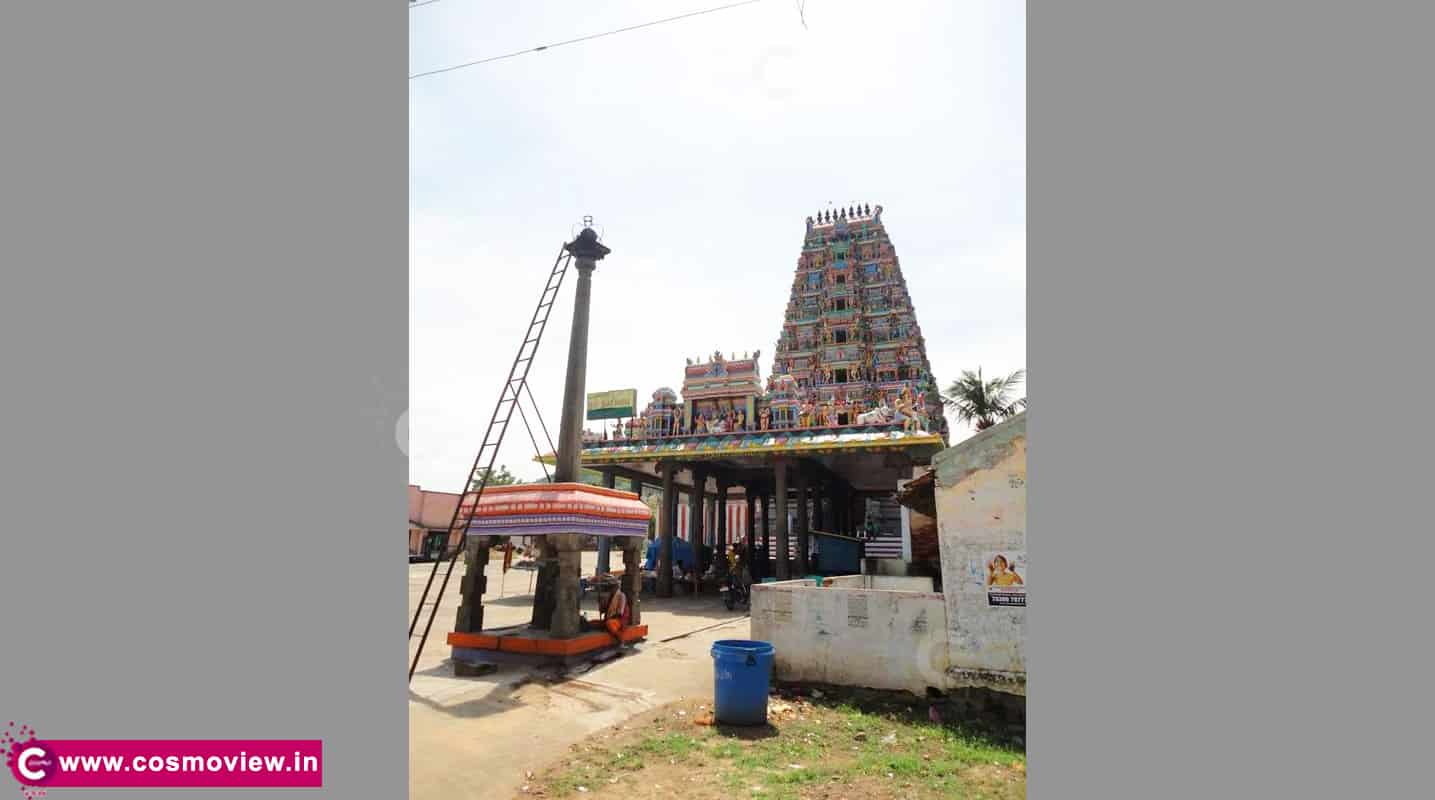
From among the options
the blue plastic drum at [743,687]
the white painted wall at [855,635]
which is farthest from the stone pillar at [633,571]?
the blue plastic drum at [743,687]

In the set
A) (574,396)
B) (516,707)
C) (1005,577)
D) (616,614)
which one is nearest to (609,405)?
(574,396)

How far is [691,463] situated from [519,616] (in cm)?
889

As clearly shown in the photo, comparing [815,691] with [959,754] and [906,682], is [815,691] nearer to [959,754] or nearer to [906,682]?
[906,682]

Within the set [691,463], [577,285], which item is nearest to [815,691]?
[577,285]

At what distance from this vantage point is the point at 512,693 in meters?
9.04

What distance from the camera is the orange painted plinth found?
1071 centimetres

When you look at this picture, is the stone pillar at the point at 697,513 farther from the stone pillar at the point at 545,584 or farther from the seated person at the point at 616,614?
the stone pillar at the point at 545,584

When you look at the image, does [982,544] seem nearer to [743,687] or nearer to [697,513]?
[743,687]

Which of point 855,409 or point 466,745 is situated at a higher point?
point 855,409

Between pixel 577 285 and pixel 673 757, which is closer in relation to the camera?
pixel 673 757

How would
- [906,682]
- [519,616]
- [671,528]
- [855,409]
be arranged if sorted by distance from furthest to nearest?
1. [671,528]
2. [855,409]
3. [519,616]
4. [906,682]
